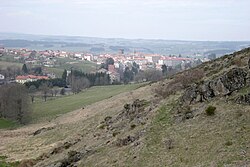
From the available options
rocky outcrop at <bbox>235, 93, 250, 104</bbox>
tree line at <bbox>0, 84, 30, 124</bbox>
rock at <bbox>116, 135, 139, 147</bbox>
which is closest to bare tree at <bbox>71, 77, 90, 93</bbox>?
tree line at <bbox>0, 84, 30, 124</bbox>

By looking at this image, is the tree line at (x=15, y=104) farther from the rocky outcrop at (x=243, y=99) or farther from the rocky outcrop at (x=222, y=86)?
the rocky outcrop at (x=243, y=99)

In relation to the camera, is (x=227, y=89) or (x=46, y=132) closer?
(x=227, y=89)

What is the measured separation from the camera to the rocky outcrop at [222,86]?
2811 cm

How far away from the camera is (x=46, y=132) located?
180ft

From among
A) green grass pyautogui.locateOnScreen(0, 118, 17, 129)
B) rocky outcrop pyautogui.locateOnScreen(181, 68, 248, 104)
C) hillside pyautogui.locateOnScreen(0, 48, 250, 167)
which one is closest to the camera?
hillside pyautogui.locateOnScreen(0, 48, 250, 167)

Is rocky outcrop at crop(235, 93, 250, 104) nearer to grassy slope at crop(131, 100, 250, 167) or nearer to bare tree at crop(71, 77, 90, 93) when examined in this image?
grassy slope at crop(131, 100, 250, 167)

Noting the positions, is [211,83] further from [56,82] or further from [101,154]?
[56,82]

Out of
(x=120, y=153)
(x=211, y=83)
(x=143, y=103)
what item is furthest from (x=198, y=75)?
(x=120, y=153)

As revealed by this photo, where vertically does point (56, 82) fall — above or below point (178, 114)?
below

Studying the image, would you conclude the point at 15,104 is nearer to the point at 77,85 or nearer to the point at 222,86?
the point at 77,85

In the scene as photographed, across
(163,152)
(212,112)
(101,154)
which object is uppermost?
(212,112)

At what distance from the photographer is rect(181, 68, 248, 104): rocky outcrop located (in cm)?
2811

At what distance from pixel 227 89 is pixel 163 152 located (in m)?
8.94

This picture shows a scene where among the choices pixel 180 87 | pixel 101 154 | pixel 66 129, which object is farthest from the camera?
pixel 66 129
